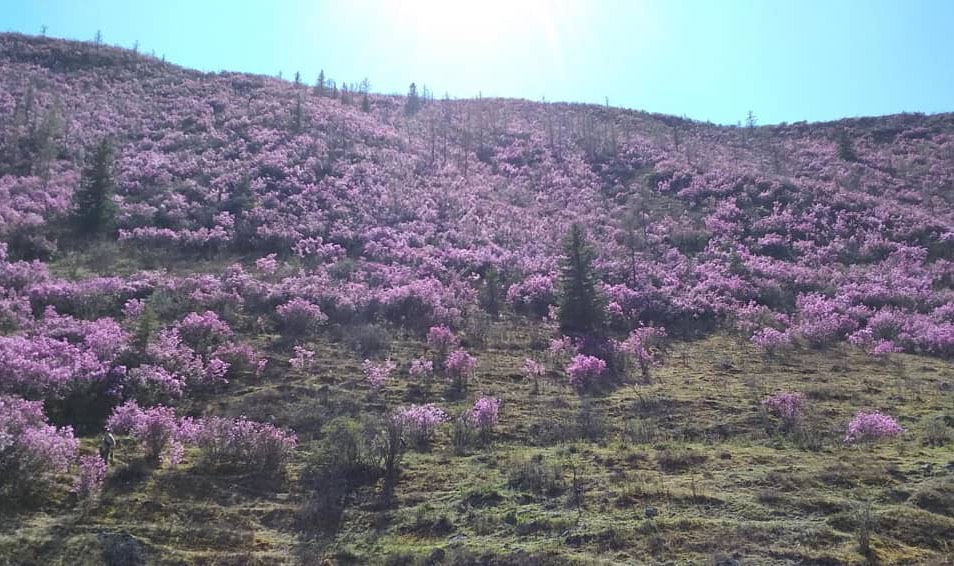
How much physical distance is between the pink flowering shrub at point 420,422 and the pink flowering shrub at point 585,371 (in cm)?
521

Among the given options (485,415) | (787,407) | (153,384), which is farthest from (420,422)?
(787,407)

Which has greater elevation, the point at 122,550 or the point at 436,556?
the point at 436,556

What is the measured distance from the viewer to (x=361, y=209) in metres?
35.7

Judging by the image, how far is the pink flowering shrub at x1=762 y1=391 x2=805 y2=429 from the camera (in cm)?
1551

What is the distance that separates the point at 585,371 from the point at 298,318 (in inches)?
384

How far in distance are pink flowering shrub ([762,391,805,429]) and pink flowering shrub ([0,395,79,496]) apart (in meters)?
15.2

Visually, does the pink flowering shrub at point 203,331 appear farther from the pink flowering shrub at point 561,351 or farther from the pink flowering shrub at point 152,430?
the pink flowering shrub at point 561,351

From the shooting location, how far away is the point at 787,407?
1588 centimetres

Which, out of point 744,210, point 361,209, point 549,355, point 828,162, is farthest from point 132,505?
point 828,162

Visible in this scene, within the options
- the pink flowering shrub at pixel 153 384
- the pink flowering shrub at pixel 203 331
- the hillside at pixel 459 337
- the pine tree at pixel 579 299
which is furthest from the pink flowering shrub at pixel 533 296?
the pink flowering shrub at pixel 153 384

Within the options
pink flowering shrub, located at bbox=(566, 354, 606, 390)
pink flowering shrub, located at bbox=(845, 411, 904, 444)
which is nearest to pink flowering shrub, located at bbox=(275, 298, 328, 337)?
pink flowering shrub, located at bbox=(566, 354, 606, 390)

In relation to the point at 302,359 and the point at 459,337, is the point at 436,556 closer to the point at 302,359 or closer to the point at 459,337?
the point at 302,359

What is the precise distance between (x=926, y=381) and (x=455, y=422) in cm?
1367

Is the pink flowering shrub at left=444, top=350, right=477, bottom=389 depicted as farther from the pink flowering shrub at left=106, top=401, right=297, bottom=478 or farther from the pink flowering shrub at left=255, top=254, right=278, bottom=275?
the pink flowering shrub at left=255, top=254, right=278, bottom=275
